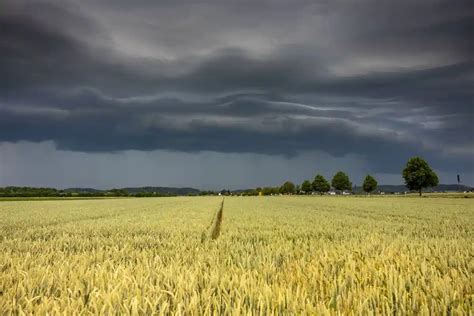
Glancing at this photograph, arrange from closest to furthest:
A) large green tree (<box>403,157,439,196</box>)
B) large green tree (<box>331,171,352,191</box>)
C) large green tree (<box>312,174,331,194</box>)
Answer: large green tree (<box>403,157,439,196</box>) < large green tree (<box>331,171,352,191</box>) < large green tree (<box>312,174,331,194</box>)

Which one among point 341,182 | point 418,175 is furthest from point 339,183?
point 418,175

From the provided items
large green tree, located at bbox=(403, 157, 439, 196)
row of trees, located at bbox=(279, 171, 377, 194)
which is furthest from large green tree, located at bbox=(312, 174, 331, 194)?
large green tree, located at bbox=(403, 157, 439, 196)

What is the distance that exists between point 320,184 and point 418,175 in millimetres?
80323

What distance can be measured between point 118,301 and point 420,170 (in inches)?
4199

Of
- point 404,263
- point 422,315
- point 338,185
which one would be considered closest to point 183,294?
point 422,315

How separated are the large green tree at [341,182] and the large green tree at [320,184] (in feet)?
31.8

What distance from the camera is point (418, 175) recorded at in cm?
9694

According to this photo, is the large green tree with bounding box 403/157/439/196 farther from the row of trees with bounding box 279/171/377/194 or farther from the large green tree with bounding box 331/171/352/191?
the large green tree with bounding box 331/171/352/191

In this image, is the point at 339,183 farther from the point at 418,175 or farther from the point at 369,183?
the point at 418,175

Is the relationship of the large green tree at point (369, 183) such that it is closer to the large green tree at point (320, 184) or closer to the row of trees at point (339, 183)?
the row of trees at point (339, 183)

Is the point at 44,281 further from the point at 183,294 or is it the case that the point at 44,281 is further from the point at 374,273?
the point at 374,273

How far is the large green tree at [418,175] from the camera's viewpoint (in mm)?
97125

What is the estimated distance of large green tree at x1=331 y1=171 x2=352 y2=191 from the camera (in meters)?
163

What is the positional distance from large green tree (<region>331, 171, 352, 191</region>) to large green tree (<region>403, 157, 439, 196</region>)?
62160 millimetres
